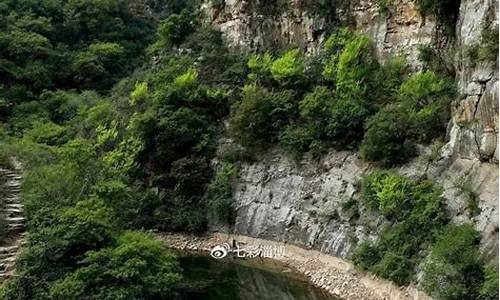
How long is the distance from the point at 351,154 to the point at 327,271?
442cm

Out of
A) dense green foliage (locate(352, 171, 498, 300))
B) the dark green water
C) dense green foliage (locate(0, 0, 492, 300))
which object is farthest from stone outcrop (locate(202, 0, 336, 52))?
the dark green water

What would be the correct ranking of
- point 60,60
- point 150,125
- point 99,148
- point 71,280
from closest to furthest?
point 71,280 → point 150,125 → point 99,148 → point 60,60

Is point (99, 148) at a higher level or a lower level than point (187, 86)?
lower

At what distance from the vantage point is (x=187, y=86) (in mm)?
25516

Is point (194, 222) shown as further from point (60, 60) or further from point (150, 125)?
point (60, 60)

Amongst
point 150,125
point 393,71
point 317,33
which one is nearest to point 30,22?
point 150,125

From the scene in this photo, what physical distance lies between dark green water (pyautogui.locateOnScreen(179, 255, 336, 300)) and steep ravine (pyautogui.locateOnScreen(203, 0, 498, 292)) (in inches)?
65.2

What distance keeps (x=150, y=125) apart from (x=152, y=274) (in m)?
12.2

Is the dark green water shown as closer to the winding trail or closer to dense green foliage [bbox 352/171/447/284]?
dense green foliage [bbox 352/171/447/284]

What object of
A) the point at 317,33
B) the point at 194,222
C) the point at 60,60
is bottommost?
the point at 194,222

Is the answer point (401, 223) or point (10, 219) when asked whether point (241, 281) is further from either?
point (10, 219)

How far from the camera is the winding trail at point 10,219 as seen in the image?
1334 centimetres

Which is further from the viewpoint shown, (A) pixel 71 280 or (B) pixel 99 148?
(B) pixel 99 148

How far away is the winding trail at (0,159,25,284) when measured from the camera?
13.3 metres
